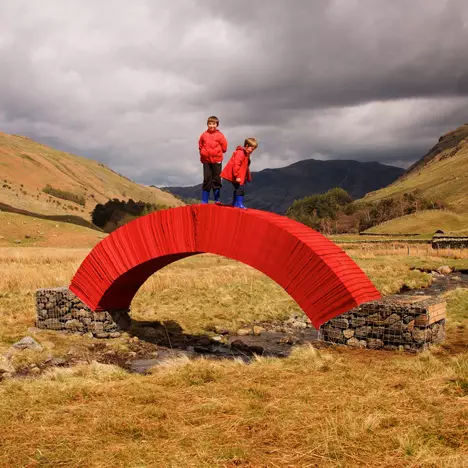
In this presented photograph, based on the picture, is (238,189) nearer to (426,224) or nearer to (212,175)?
(212,175)

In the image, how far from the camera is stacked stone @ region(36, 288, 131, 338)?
14992 millimetres

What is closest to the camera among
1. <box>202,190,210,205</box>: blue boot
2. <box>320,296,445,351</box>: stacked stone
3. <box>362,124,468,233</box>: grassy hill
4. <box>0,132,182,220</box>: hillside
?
<box>320,296,445,351</box>: stacked stone

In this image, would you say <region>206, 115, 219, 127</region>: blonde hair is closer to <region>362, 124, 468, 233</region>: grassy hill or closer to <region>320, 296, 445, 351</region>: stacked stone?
<region>320, 296, 445, 351</region>: stacked stone

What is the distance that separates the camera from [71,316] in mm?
15195

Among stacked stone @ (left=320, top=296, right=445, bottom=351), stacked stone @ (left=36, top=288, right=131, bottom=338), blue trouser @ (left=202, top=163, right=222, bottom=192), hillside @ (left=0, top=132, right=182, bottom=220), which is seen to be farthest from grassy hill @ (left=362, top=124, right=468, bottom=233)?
blue trouser @ (left=202, top=163, right=222, bottom=192)

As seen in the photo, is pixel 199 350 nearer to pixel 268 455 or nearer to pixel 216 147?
pixel 216 147

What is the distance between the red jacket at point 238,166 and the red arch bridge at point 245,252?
0.77 m

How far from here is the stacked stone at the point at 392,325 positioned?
32.6 ft

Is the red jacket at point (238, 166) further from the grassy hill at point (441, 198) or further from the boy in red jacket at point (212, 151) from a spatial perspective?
the grassy hill at point (441, 198)

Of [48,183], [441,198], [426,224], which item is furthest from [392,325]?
[48,183]

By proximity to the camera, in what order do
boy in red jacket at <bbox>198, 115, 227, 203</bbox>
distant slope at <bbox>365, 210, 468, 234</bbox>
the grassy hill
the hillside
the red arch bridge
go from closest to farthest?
1. the red arch bridge
2. boy in red jacket at <bbox>198, 115, 227, 203</bbox>
3. distant slope at <bbox>365, 210, 468, 234</bbox>
4. the grassy hill
5. the hillside

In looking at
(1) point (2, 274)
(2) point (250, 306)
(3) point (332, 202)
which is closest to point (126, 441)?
(2) point (250, 306)

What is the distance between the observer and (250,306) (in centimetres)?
2050

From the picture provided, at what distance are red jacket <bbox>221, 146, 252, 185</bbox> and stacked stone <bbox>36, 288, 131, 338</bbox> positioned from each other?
6.38 meters
